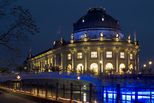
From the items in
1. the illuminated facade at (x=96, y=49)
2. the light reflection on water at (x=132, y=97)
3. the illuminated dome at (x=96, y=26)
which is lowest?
the light reflection on water at (x=132, y=97)

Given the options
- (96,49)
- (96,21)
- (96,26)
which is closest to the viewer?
(96,49)

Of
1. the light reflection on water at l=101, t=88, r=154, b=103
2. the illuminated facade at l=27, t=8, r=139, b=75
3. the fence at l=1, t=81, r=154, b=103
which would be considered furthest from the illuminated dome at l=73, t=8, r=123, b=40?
the light reflection on water at l=101, t=88, r=154, b=103

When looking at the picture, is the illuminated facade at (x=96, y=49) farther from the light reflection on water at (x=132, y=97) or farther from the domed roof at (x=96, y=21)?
the light reflection on water at (x=132, y=97)

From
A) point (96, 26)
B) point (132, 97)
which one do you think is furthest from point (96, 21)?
point (132, 97)

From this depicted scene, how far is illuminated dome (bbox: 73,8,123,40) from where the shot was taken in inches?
6083

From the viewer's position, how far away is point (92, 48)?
146 metres

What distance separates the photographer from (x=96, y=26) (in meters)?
156

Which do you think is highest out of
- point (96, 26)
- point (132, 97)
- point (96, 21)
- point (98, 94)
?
point (96, 21)

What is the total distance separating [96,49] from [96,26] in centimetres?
1346

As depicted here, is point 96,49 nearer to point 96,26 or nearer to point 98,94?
→ point 96,26

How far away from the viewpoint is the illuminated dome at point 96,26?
154500 mm

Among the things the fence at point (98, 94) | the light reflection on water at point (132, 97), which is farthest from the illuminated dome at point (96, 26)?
the light reflection on water at point (132, 97)

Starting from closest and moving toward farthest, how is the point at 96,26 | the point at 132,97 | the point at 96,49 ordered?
the point at 132,97 < the point at 96,49 < the point at 96,26

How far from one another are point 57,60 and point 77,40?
1192cm
